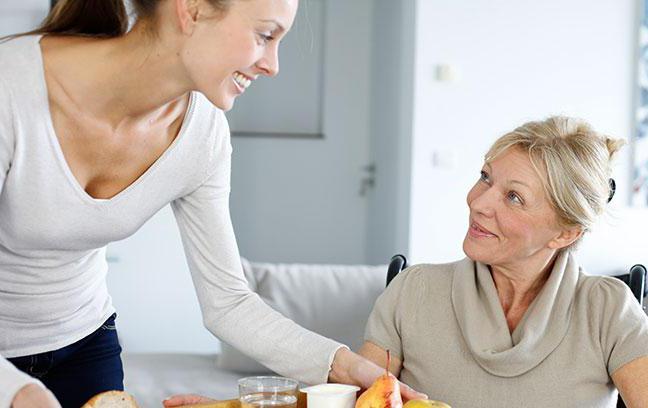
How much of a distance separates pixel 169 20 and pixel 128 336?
3438 millimetres

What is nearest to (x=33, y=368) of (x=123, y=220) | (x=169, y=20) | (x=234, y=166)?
(x=123, y=220)

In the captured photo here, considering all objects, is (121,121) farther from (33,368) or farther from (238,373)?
(238,373)

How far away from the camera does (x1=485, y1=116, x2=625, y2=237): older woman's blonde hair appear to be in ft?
6.89

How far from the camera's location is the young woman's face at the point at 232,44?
1.47 metres

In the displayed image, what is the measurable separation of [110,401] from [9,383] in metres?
0.21

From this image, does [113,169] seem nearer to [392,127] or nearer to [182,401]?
[182,401]

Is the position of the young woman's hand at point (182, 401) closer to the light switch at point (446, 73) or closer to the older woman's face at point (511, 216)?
the older woman's face at point (511, 216)

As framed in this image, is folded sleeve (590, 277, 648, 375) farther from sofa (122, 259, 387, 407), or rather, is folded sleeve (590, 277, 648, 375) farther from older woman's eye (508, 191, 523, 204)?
sofa (122, 259, 387, 407)

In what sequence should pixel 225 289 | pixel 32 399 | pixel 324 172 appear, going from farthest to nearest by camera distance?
pixel 324 172 < pixel 225 289 < pixel 32 399

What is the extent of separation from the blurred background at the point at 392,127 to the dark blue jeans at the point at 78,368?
9.69ft

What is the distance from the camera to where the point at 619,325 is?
2004 millimetres

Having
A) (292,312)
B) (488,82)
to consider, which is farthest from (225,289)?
(488,82)

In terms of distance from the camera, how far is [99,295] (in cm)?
185

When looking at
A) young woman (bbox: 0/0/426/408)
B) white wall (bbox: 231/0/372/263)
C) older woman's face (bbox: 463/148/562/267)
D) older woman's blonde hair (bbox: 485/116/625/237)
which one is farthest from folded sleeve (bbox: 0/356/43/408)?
white wall (bbox: 231/0/372/263)
